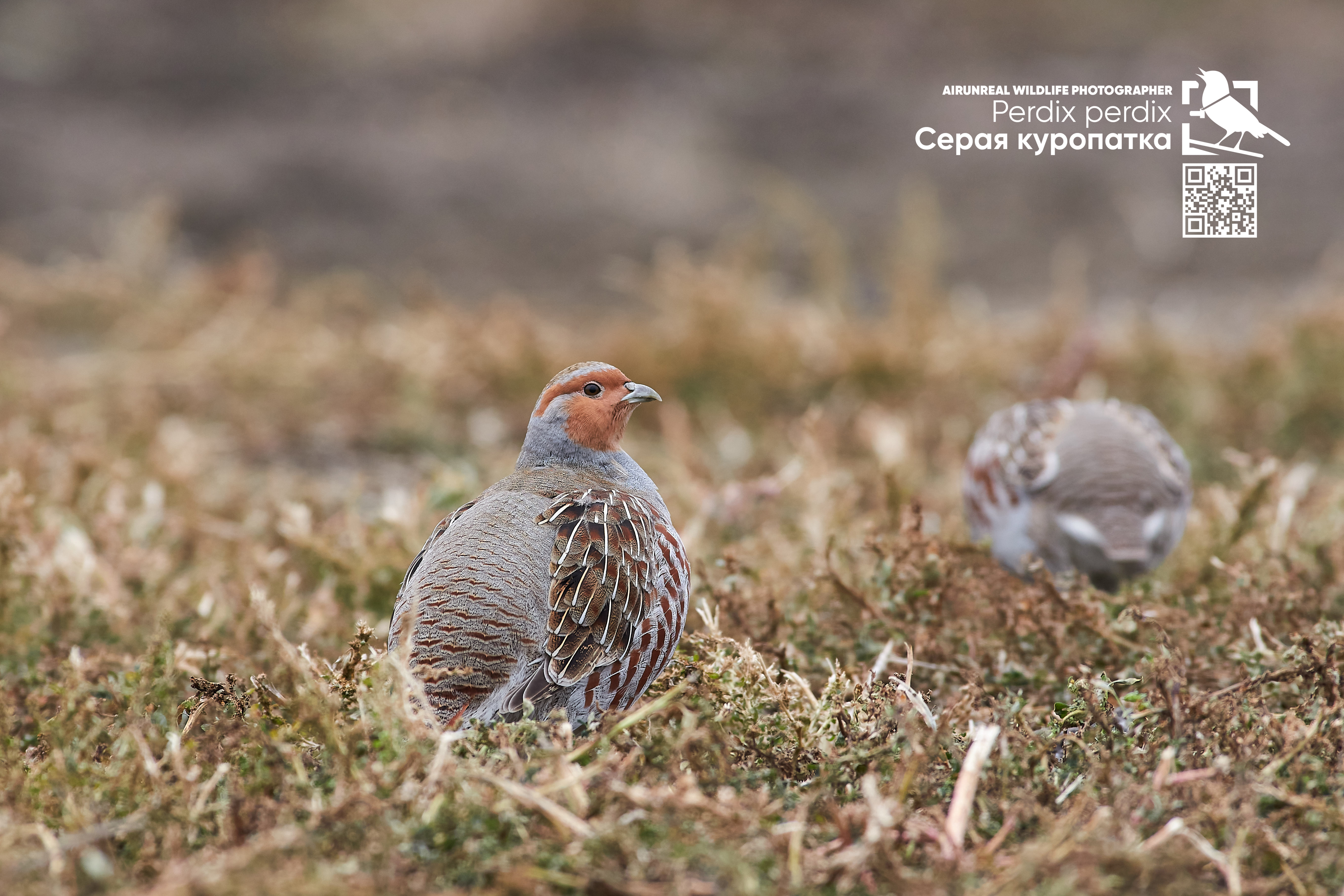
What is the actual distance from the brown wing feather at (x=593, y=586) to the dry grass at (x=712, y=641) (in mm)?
173

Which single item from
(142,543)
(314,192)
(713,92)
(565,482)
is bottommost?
(142,543)

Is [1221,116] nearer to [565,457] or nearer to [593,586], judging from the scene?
[565,457]

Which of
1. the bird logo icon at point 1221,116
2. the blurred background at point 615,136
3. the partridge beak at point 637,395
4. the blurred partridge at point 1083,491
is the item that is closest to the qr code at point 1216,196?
the bird logo icon at point 1221,116

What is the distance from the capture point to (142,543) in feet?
14.7

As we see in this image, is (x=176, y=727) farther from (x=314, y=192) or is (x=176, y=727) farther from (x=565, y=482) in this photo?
(x=314, y=192)

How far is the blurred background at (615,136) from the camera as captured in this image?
1243cm

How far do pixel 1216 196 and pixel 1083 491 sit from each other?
4236mm

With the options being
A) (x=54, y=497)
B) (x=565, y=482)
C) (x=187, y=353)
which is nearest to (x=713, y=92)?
(x=187, y=353)

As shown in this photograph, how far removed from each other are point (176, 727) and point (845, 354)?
4964 millimetres

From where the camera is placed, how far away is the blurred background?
12430mm

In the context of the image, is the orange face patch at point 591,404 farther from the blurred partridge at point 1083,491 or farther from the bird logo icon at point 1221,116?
the bird logo icon at point 1221,116

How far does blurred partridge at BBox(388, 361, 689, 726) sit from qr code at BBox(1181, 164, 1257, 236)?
181 inches

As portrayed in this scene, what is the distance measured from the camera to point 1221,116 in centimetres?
713

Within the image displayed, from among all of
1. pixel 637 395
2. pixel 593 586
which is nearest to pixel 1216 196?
pixel 637 395
